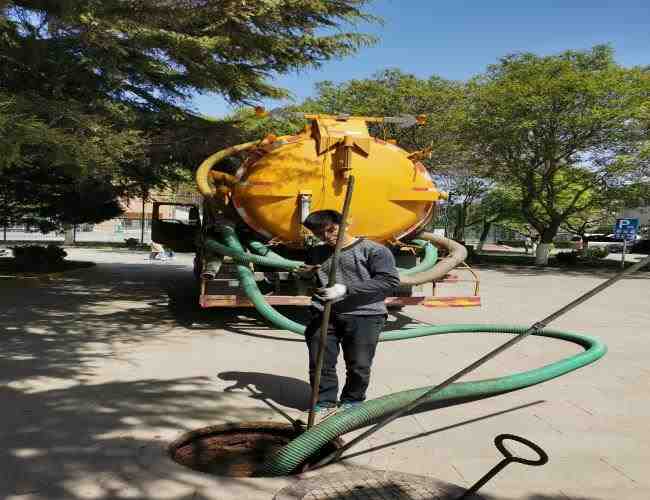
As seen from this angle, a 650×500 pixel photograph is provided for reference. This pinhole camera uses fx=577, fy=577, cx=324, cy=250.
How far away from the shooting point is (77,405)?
14.3 feet

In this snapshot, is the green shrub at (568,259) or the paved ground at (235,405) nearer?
the paved ground at (235,405)

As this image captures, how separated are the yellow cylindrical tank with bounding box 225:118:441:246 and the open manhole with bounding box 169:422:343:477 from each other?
337 cm

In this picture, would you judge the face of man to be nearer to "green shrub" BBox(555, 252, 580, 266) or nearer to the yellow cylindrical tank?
the yellow cylindrical tank

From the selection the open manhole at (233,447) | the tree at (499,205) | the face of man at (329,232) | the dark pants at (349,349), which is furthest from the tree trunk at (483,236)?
the open manhole at (233,447)

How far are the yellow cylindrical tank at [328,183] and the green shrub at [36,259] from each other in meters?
9.93

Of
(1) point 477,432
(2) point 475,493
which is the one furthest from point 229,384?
(2) point 475,493

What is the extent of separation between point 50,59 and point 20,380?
203 inches

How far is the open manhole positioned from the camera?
3561 millimetres

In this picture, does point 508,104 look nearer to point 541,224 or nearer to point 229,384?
point 541,224

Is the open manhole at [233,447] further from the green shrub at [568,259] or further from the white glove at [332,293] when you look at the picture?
the green shrub at [568,259]

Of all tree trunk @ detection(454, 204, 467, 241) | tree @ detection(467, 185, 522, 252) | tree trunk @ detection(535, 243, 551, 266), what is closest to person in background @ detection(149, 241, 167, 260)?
tree trunk @ detection(535, 243, 551, 266)

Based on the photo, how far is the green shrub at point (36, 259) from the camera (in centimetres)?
1486

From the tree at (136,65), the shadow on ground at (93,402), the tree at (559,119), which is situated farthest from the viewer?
the tree at (559,119)

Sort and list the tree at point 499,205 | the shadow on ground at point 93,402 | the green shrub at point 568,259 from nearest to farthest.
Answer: the shadow on ground at point 93,402
the green shrub at point 568,259
the tree at point 499,205
